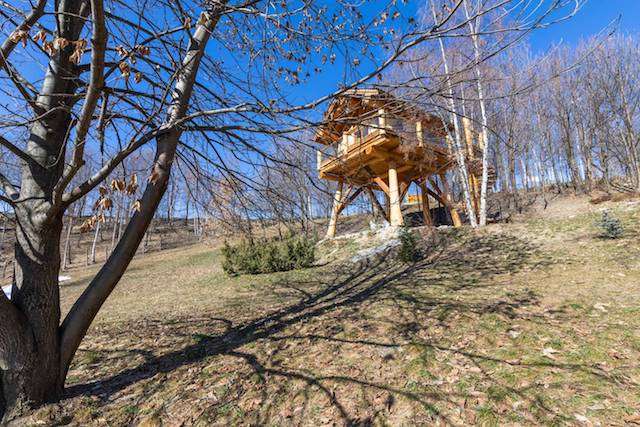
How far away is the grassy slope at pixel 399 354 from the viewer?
2.31m

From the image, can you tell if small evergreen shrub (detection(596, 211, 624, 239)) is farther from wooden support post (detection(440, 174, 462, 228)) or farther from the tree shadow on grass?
wooden support post (detection(440, 174, 462, 228))

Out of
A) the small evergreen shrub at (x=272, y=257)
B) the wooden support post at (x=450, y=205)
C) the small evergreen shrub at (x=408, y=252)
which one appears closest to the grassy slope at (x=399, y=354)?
the small evergreen shrub at (x=408, y=252)

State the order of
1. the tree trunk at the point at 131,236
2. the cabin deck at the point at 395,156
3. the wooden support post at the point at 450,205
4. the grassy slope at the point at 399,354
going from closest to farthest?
1. the grassy slope at the point at 399,354
2. the tree trunk at the point at 131,236
3. the cabin deck at the point at 395,156
4. the wooden support post at the point at 450,205

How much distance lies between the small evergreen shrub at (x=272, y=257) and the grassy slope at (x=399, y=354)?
326 centimetres

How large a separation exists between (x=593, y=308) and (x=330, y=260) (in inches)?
274

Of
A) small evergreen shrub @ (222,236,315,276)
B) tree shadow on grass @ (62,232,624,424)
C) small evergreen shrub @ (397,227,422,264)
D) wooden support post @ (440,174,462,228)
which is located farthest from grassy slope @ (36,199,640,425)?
wooden support post @ (440,174,462,228)

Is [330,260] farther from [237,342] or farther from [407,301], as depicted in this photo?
[237,342]

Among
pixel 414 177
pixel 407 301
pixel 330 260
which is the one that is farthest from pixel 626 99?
pixel 407 301

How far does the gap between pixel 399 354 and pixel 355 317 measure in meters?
1.16

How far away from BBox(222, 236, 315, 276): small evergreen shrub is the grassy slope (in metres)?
3.26

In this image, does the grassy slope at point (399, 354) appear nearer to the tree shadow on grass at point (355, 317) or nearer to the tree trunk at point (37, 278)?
the tree shadow on grass at point (355, 317)

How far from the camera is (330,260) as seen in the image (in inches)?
391

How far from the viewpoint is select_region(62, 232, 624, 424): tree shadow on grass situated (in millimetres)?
2607

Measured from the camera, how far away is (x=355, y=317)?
4.15m
